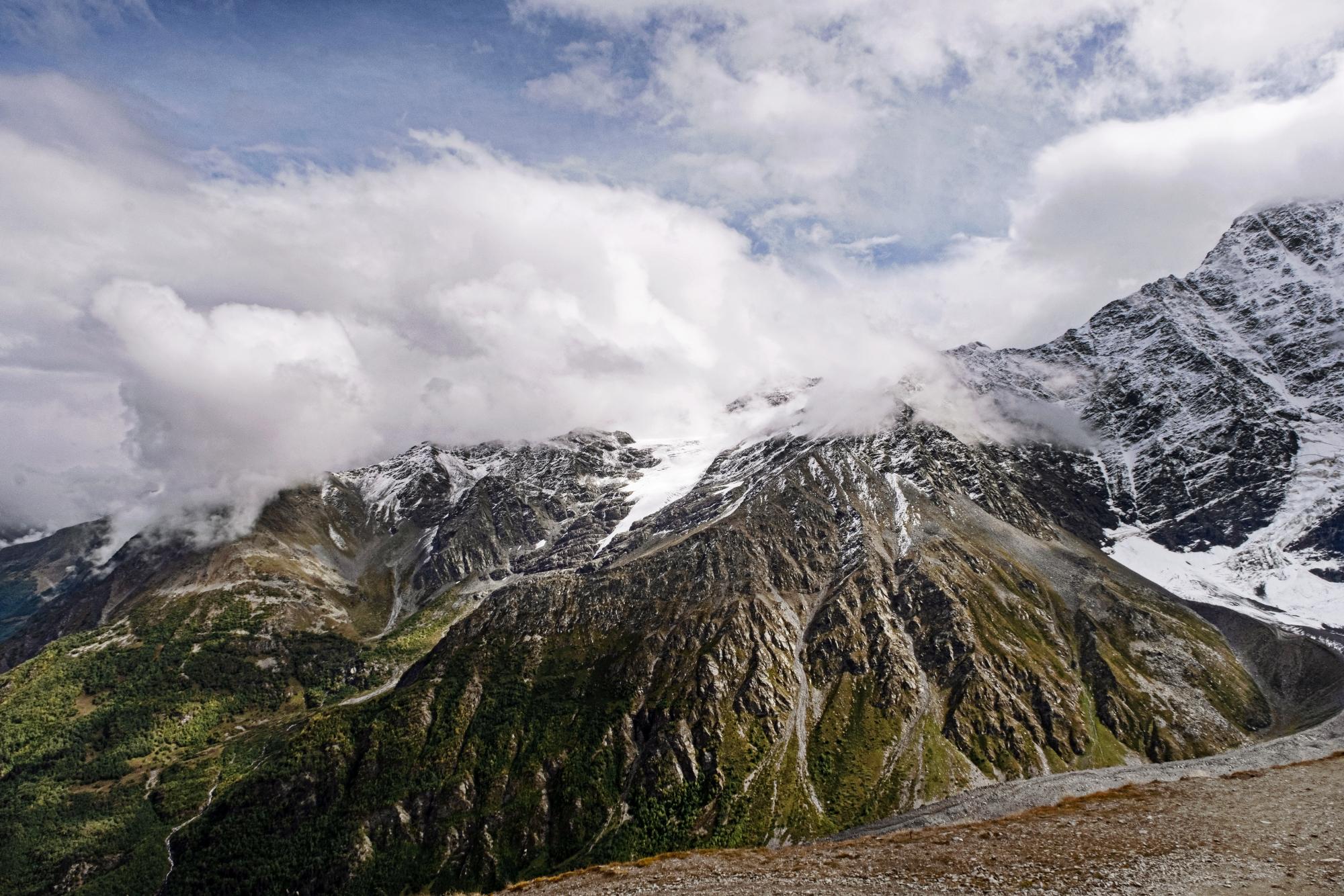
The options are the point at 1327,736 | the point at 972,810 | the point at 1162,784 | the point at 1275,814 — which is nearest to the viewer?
the point at 1275,814

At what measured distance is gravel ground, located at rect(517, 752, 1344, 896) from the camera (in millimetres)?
51438

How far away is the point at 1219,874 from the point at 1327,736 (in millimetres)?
217750

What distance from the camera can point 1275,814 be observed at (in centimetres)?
6681

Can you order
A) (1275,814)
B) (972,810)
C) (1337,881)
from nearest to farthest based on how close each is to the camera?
(1337,881) < (1275,814) < (972,810)

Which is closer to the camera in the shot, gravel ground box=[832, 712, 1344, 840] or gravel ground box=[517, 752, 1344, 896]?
gravel ground box=[517, 752, 1344, 896]

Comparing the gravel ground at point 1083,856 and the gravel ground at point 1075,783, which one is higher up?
the gravel ground at point 1083,856

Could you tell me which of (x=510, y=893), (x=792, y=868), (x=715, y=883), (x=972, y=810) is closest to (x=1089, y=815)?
(x=792, y=868)

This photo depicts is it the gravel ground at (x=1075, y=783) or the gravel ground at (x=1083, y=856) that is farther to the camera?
the gravel ground at (x=1075, y=783)

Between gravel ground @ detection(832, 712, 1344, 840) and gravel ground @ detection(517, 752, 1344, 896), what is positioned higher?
gravel ground @ detection(517, 752, 1344, 896)

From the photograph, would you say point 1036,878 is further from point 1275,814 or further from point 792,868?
point 1275,814

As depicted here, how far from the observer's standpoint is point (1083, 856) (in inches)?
2229

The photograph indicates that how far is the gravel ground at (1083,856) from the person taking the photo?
51438 millimetres

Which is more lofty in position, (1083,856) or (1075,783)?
(1083,856)

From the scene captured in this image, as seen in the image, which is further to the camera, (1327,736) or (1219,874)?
(1327,736)
